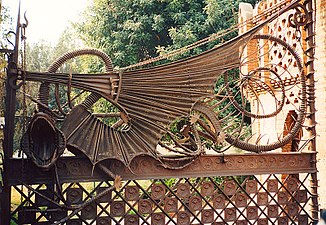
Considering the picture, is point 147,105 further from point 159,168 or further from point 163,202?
point 163,202

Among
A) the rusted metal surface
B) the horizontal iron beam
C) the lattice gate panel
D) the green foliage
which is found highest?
the green foliage

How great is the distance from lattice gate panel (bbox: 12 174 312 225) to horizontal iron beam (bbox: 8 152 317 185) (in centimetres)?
8

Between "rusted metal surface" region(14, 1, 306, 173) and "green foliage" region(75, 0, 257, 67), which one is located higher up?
"green foliage" region(75, 0, 257, 67)

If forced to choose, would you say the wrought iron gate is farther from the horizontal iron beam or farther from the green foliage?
the green foliage

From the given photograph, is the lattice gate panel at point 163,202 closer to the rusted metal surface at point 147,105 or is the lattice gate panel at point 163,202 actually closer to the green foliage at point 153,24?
the rusted metal surface at point 147,105

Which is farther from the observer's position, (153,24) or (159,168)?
(153,24)

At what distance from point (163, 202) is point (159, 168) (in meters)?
0.45

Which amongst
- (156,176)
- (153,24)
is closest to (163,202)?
(156,176)

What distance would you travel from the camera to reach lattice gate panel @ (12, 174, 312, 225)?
3.16 m


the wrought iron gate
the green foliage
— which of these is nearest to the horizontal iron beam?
the wrought iron gate

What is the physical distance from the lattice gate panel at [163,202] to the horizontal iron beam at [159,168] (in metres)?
0.08

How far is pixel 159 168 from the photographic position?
11.4 feet

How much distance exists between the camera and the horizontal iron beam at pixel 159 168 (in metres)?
3.13

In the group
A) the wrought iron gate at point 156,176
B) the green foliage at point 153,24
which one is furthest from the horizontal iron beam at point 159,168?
the green foliage at point 153,24
